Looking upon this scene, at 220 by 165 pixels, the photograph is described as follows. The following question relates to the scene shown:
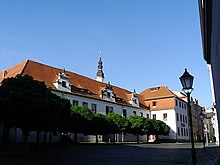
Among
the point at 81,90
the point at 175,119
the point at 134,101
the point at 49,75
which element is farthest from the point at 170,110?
the point at 49,75

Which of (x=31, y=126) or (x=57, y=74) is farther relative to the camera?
(x=57, y=74)

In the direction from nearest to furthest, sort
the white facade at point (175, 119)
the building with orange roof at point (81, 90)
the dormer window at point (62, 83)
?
the building with orange roof at point (81, 90)
the dormer window at point (62, 83)
the white facade at point (175, 119)

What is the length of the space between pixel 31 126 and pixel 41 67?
955 inches

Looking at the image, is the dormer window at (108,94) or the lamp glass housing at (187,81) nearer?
the lamp glass housing at (187,81)

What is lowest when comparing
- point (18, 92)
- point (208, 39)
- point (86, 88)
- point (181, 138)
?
point (181, 138)

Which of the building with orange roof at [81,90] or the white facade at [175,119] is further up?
the building with orange roof at [81,90]

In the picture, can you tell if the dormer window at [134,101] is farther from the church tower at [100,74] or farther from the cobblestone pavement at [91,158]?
the cobblestone pavement at [91,158]

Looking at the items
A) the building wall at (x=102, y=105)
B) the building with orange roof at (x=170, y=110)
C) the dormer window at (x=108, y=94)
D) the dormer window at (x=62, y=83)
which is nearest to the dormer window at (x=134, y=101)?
the building wall at (x=102, y=105)

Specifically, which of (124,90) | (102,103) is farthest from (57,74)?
(124,90)

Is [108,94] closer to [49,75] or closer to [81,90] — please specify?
[81,90]

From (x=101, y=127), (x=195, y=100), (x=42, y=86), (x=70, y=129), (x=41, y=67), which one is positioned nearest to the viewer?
(x=42, y=86)

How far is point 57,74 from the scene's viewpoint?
45031 mm

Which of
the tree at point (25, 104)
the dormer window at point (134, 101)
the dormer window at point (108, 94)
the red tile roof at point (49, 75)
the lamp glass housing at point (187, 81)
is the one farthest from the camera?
the dormer window at point (134, 101)

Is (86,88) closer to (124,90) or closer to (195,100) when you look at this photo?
(124,90)
